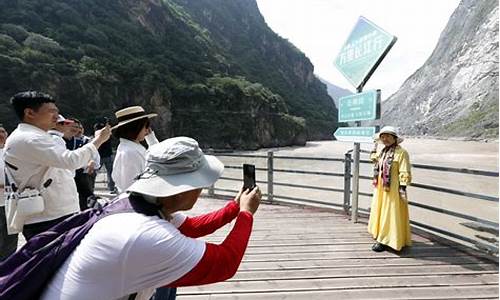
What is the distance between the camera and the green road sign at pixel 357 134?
3.93 meters

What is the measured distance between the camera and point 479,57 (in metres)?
77.2

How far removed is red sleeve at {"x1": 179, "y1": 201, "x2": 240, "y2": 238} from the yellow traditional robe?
234 cm

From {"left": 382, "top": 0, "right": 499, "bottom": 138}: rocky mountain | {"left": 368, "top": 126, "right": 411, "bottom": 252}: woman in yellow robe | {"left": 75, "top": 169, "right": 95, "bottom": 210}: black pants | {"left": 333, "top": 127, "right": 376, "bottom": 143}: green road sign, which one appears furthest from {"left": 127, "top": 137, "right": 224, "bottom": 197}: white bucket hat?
{"left": 382, "top": 0, "right": 499, "bottom": 138}: rocky mountain

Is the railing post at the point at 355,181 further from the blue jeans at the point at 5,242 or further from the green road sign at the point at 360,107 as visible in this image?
the blue jeans at the point at 5,242

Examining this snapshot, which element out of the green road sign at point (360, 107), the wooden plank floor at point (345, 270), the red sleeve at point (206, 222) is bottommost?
the wooden plank floor at point (345, 270)

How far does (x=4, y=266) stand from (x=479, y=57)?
92.8 meters

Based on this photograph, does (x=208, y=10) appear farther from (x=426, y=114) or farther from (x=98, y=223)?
(x=98, y=223)

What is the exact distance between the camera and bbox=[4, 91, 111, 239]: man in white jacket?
1.77 meters

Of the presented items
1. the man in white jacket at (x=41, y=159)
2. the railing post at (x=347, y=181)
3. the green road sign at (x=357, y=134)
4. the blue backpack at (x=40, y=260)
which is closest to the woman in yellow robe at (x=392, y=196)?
the green road sign at (x=357, y=134)

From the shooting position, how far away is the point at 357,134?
4.17m

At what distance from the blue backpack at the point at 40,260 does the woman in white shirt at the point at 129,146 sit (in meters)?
1.04

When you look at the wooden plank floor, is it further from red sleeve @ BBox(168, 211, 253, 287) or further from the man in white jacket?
red sleeve @ BBox(168, 211, 253, 287)

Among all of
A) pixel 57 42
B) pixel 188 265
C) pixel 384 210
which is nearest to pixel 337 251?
pixel 384 210

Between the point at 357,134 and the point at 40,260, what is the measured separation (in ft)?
12.1
